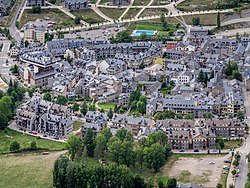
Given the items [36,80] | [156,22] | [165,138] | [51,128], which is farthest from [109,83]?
[156,22]

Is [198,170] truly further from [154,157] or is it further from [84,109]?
[84,109]

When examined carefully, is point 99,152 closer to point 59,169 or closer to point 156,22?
point 59,169

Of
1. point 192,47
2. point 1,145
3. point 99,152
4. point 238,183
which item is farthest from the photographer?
point 192,47

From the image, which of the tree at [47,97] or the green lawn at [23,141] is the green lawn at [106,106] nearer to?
the tree at [47,97]

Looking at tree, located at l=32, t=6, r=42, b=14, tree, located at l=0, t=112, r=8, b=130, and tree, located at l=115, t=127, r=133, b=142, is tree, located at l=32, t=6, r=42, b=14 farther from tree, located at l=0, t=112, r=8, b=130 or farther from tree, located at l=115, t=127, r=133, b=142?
tree, located at l=115, t=127, r=133, b=142

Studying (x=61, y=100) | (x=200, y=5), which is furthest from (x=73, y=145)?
(x=200, y=5)

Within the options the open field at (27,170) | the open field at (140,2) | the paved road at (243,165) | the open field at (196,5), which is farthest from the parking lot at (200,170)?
the open field at (140,2)
